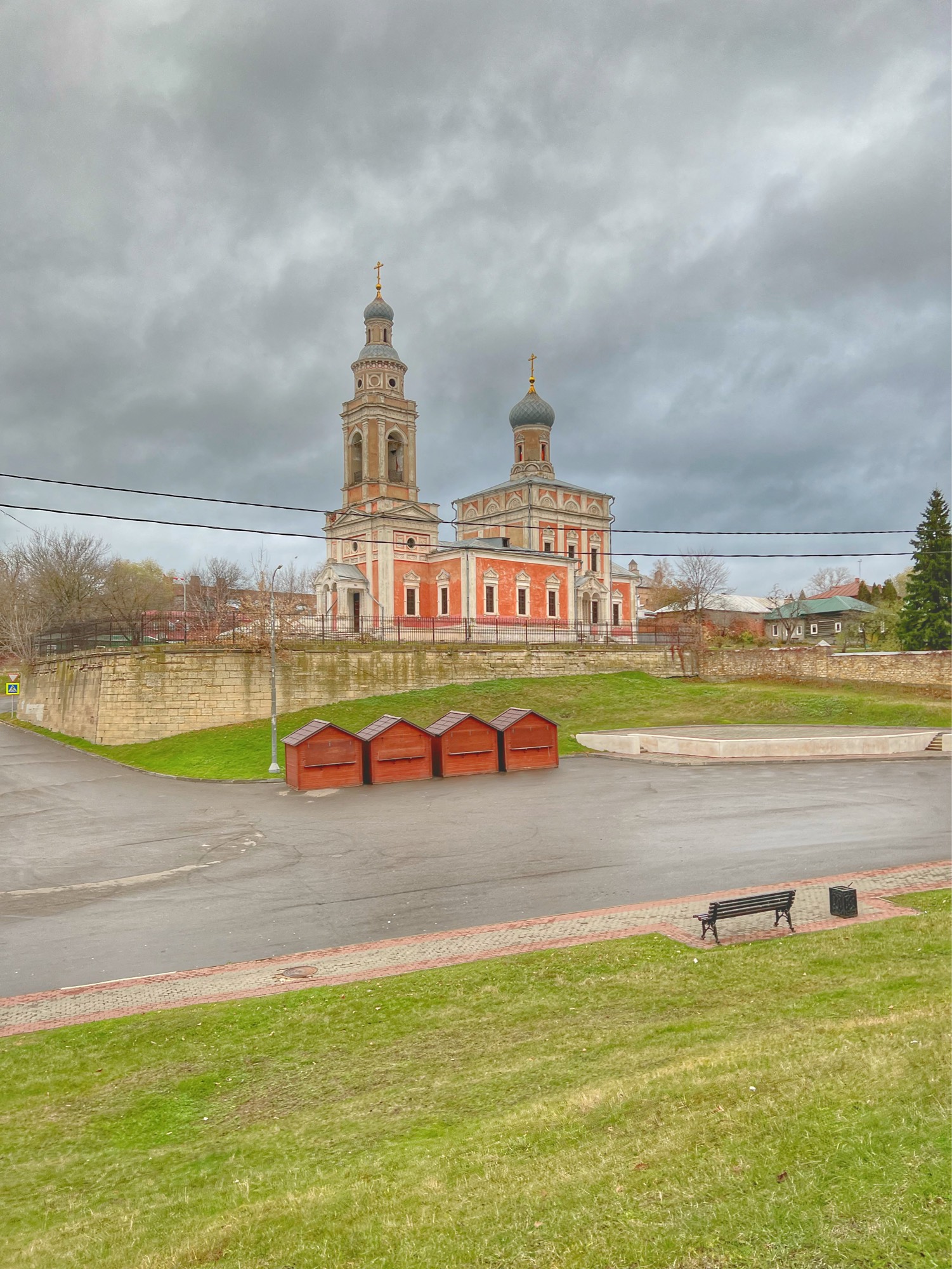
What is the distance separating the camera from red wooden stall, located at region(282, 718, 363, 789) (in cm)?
2294

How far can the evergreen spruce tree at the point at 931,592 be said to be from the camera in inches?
1818

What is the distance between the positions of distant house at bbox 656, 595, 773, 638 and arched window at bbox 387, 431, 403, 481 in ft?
107

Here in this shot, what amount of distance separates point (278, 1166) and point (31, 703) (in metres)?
45.0

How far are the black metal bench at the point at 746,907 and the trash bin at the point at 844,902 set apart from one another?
2.21 ft

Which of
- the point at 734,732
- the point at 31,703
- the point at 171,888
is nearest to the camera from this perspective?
the point at 171,888

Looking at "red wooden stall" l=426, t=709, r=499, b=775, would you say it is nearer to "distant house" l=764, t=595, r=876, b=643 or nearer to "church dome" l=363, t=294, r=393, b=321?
"church dome" l=363, t=294, r=393, b=321

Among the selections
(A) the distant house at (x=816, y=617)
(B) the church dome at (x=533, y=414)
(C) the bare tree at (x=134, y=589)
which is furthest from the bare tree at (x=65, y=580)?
(A) the distant house at (x=816, y=617)

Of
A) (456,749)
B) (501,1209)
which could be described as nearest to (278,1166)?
(501,1209)

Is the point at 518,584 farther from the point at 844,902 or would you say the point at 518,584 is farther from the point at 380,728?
the point at 844,902

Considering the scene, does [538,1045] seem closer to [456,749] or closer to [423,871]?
[423,871]

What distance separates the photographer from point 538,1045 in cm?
714

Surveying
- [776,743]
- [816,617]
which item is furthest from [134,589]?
[816,617]

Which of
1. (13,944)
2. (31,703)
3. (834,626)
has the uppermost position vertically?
(834,626)

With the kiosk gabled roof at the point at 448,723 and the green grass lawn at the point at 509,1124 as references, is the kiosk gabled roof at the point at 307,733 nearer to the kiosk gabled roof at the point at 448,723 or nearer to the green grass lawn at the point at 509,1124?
the kiosk gabled roof at the point at 448,723
